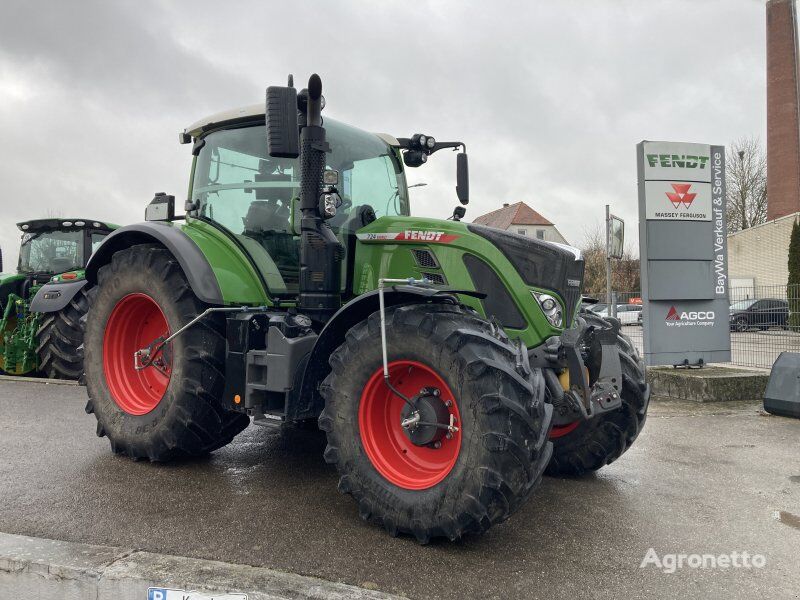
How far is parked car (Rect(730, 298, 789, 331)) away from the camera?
357 inches

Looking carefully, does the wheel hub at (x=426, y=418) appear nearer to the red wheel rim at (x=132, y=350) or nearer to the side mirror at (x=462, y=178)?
the side mirror at (x=462, y=178)

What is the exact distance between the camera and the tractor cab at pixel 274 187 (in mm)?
4559

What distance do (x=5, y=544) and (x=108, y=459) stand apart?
5.61 feet

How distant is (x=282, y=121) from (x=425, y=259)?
1.15 meters

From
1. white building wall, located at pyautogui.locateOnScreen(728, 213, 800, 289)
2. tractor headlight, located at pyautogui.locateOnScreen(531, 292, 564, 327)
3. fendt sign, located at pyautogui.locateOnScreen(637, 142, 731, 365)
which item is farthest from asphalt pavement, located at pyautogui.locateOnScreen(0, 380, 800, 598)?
white building wall, located at pyautogui.locateOnScreen(728, 213, 800, 289)

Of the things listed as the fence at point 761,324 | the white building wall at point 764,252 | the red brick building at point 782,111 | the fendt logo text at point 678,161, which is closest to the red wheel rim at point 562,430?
the fence at point 761,324

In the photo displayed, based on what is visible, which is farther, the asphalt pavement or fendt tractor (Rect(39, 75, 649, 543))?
fendt tractor (Rect(39, 75, 649, 543))

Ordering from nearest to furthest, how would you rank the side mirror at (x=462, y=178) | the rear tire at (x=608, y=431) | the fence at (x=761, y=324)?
the rear tire at (x=608, y=431) < the side mirror at (x=462, y=178) < the fence at (x=761, y=324)

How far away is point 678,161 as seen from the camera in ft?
29.6

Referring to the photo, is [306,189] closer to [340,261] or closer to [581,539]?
[340,261]

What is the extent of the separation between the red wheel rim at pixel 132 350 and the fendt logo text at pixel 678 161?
6821 millimetres

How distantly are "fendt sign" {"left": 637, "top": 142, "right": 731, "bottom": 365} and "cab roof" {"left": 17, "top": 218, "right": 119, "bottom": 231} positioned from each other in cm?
806

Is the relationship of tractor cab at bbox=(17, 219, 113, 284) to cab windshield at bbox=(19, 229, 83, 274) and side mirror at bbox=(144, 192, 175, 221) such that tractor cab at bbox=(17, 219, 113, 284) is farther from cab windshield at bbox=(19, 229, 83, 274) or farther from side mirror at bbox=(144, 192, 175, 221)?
side mirror at bbox=(144, 192, 175, 221)

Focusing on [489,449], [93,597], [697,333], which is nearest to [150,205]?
[93,597]
